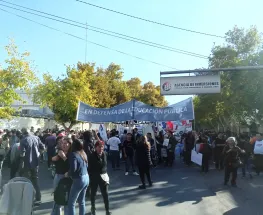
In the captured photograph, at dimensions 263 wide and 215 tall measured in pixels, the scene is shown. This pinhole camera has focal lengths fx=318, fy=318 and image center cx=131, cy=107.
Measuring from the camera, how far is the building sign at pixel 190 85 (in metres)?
15.9

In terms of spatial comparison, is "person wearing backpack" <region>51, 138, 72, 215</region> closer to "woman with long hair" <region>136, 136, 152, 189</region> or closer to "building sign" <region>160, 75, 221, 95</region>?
"woman with long hair" <region>136, 136, 152, 189</region>

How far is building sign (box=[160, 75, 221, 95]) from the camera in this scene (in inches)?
628

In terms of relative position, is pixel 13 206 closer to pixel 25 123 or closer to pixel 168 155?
pixel 168 155

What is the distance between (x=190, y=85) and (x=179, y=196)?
8121 mm

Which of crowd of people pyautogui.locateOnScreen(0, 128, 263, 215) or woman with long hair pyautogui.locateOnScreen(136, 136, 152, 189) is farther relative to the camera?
woman with long hair pyautogui.locateOnScreen(136, 136, 152, 189)

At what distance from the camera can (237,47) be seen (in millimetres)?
29141

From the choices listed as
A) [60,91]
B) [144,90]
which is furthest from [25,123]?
[144,90]

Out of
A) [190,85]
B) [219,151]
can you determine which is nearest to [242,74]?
[190,85]

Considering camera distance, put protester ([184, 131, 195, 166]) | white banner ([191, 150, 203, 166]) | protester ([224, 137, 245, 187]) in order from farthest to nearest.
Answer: protester ([184, 131, 195, 166]) → white banner ([191, 150, 203, 166]) → protester ([224, 137, 245, 187])

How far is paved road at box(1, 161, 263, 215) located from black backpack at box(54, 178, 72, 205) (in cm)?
170

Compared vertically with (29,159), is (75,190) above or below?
below

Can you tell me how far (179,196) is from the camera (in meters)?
9.19

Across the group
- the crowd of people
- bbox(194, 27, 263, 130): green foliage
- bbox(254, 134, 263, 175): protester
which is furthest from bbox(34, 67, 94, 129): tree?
bbox(254, 134, 263, 175): protester

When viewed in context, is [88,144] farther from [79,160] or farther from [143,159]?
[143,159]
